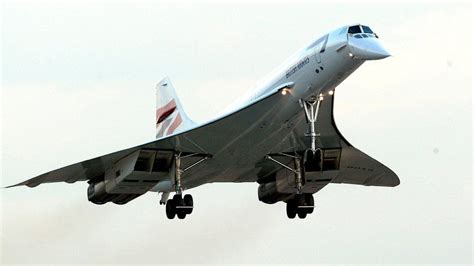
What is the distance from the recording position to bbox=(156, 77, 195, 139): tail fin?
3956 cm

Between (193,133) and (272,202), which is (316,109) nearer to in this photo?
(193,133)

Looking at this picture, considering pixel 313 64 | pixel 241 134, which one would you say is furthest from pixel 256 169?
pixel 313 64

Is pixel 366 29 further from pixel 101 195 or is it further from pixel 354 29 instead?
pixel 101 195

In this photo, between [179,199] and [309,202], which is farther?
[309,202]

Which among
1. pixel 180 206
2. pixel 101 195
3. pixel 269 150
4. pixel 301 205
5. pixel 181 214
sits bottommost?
pixel 181 214

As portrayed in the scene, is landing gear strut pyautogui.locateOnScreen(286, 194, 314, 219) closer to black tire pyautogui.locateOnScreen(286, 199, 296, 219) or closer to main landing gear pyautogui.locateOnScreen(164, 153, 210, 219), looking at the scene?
black tire pyautogui.locateOnScreen(286, 199, 296, 219)

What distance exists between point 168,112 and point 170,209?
5.88 meters

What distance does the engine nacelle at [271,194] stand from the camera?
38219 mm

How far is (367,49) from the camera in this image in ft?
98.6

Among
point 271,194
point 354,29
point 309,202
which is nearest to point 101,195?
point 271,194

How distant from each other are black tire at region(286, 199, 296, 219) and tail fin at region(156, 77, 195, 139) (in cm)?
387

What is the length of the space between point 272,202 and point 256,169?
1.73m

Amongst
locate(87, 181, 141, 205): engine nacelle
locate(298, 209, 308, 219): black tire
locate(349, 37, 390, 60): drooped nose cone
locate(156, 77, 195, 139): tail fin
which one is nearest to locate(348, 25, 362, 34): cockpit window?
locate(349, 37, 390, 60): drooped nose cone

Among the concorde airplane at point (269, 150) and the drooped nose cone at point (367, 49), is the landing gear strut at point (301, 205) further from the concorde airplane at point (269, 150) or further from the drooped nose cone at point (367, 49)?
the drooped nose cone at point (367, 49)
